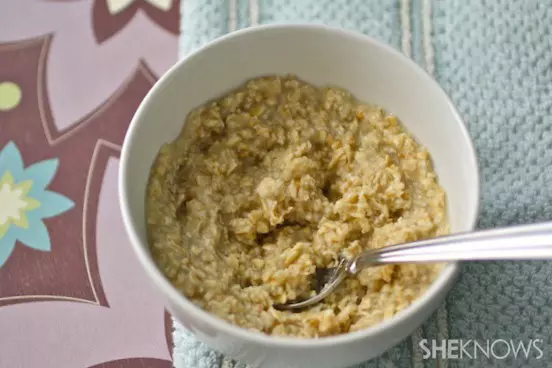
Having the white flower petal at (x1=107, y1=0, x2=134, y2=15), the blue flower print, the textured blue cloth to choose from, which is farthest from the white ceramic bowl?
the white flower petal at (x1=107, y1=0, x2=134, y2=15)

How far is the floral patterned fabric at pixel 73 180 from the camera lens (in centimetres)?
89

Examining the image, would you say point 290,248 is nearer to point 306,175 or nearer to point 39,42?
point 306,175

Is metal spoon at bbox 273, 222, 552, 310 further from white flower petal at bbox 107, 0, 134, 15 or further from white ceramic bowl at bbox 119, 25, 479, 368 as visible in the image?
white flower petal at bbox 107, 0, 134, 15

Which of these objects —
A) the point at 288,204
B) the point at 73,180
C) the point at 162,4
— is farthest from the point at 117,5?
A: the point at 288,204

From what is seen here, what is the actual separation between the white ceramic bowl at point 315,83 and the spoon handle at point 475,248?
1.4 inches

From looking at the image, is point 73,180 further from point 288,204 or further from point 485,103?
point 485,103

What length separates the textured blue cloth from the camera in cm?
84

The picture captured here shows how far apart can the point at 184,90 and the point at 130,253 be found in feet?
0.82

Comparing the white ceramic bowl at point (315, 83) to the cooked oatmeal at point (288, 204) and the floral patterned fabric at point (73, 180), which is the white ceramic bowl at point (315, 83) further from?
the floral patterned fabric at point (73, 180)

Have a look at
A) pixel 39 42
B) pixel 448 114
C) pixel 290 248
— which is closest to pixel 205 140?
pixel 290 248

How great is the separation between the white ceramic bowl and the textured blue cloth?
124 mm

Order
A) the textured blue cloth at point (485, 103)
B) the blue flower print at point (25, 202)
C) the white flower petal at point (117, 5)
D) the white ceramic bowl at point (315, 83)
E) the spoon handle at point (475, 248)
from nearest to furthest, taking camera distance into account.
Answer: the spoon handle at point (475, 248), the white ceramic bowl at point (315, 83), the textured blue cloth at point (485, 103), the blue flower print at point (25, 202), the white flower petal at point (117, 5)

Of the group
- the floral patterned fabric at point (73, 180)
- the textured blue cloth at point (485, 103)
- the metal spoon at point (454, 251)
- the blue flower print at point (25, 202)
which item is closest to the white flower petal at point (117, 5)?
the floral patterned fabric at point (73, 180)

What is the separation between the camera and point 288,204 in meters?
0.82
